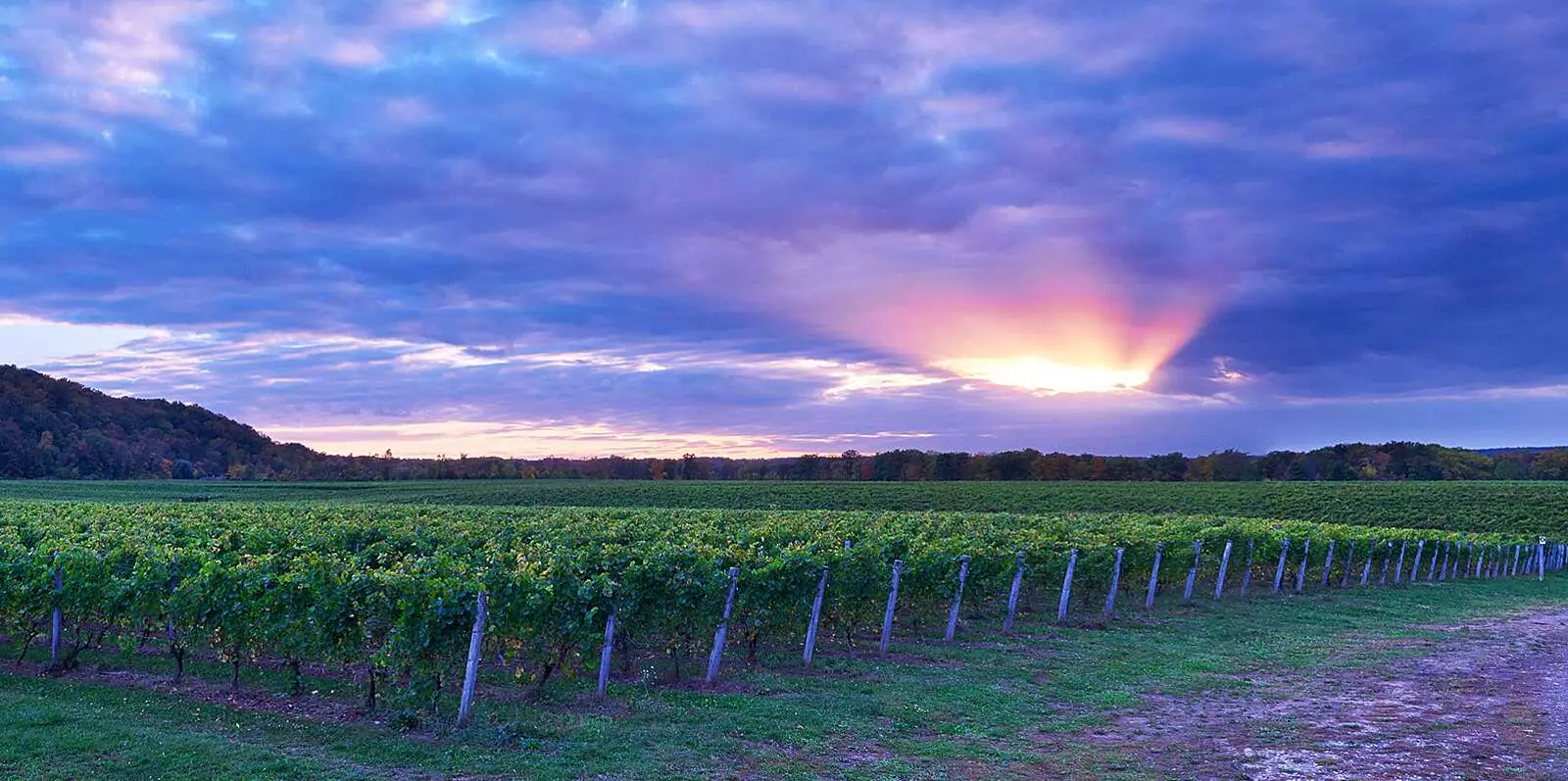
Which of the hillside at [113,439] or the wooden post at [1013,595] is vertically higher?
the wooden post at [1013,595]

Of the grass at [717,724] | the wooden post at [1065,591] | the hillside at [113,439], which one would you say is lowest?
the hillside at [113,439]

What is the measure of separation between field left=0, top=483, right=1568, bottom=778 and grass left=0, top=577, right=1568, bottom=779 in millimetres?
54

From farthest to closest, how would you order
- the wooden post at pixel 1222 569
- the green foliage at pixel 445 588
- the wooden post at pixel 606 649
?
the wooden post at pixel 1222 569
the wooden post at pixel 606 649
the green foliage at pixel 445 588

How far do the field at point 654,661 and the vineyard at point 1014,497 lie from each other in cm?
4590

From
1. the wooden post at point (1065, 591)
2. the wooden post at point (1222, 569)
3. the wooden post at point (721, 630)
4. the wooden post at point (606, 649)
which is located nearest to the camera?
the wooden post at point (606, 649)

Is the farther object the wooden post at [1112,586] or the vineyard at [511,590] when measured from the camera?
the wooden post at [1112,586]

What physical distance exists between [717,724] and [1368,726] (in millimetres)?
7838

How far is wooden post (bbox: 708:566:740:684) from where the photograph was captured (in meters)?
13.9

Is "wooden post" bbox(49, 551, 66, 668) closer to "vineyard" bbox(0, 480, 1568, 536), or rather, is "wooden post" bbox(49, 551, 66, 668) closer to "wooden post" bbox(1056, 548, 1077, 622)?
"wooden post" bbox(1056, 548, 1077, 622)

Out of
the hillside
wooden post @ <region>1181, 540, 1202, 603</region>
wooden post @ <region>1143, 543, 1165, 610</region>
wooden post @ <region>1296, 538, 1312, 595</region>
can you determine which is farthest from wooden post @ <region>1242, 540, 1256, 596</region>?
the hillside

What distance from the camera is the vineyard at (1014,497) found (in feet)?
212

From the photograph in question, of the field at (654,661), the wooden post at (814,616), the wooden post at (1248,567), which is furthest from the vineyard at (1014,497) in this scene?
the wooden post at (814,616)

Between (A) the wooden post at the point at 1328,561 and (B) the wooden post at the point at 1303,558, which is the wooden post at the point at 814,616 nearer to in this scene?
(B) the wooden post at the point at 1303,558

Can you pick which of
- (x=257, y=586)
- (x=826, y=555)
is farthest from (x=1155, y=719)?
(x=257, y=586)
